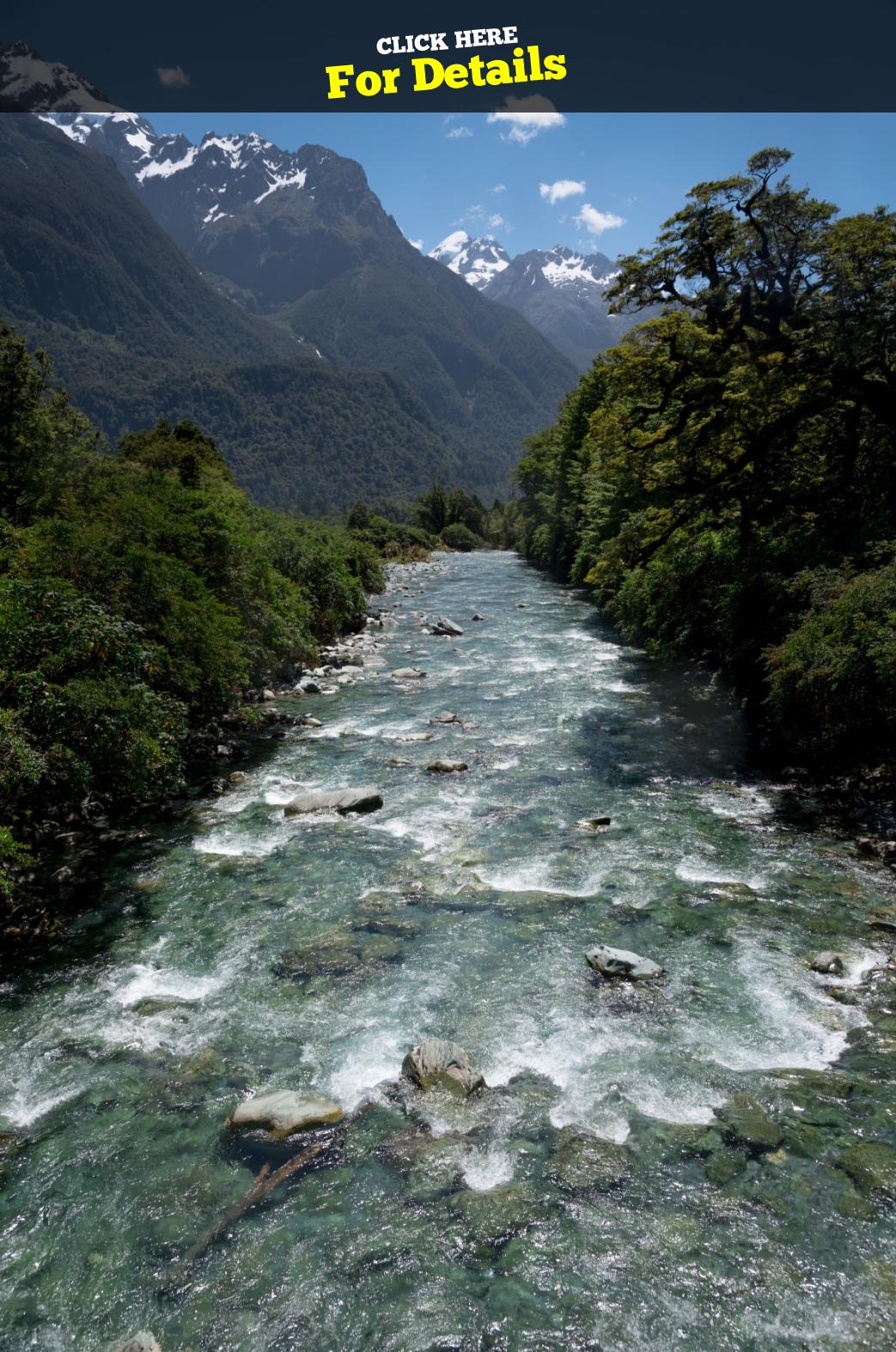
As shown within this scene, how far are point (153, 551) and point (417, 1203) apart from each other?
594 inches

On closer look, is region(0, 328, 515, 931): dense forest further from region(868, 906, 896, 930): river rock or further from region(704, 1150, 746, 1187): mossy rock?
region(868, 906, 896, 930): river rock

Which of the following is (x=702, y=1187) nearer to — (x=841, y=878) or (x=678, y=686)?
(x=841, y=878)

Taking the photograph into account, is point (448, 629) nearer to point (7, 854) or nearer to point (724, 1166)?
point (7, 854)

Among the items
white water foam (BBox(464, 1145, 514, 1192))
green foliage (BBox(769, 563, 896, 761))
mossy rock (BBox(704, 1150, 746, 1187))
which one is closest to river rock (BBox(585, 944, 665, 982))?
mossy rock (BBox(704, 1150, 746, 1187))

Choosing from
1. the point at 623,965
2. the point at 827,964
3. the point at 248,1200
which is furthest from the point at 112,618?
the point at 827,964

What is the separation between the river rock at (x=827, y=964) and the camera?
8883mm

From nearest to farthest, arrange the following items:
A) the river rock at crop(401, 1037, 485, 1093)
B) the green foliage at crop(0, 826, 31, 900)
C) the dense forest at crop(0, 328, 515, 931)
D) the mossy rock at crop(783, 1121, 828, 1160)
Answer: the mossy rock at crop(783, 1121, 828, 1160) < the river rock at crop(401, 1037, 485, 1093) < the green foliage at crop(0, 826, 31, 900) < the dense forest at crop(0, 328, 515, 931)

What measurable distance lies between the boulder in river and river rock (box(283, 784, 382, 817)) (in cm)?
2040

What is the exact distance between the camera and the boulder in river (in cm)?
3509

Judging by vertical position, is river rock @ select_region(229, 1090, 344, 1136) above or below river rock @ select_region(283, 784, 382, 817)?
below

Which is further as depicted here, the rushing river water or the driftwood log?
the driftwood log

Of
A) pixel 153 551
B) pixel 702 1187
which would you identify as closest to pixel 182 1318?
pixel 702 1187

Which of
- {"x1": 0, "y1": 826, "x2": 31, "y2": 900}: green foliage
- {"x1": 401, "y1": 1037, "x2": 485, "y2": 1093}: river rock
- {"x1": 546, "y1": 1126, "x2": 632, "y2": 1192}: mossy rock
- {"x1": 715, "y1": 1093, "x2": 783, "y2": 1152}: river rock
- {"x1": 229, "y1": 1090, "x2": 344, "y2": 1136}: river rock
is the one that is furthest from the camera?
{"x1": 0, "y1": 826, "x2": 31, "y2": 900}: green foliage

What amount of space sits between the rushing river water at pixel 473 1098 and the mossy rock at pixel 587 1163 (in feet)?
0.07
